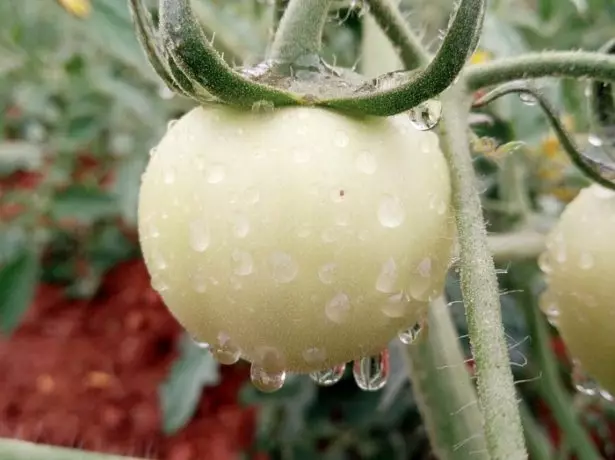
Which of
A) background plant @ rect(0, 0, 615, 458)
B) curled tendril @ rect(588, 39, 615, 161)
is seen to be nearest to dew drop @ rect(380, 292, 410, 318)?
curled tendril @ rect(588, 39, 615, 161)

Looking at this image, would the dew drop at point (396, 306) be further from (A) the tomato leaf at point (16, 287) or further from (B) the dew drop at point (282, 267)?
(A) the tomato leaf at point (16, 287)

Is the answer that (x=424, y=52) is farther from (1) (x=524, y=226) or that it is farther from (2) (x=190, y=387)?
(2) (x=190, y=387)

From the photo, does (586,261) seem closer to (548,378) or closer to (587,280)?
(587,280)

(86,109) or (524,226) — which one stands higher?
(524,226)

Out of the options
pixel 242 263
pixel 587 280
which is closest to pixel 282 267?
pixel 242 263

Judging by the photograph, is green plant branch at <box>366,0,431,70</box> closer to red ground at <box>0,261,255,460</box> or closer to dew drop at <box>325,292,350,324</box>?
dew drop at <box>325,292,350,324</box>

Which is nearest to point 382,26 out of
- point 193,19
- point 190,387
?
point 193,19

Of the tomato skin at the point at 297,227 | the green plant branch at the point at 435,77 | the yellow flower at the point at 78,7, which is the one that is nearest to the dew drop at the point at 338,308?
the tomato skin at the point at 297,227
